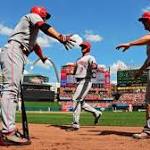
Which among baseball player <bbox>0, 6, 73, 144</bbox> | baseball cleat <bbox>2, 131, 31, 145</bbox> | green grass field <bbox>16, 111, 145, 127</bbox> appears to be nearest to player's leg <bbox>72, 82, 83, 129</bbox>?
green grass field <bbox>16, 111, 145, 127</bbox>

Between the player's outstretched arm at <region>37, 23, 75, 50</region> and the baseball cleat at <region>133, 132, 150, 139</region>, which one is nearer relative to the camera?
the player's outstretched arm at <region>37, 23, 75, 50</region>

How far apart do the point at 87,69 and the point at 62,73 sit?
99.7 meters

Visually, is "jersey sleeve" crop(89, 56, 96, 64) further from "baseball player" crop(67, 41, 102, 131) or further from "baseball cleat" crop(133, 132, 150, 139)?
"baseball cleat" crop(133, 132, 150, 139)

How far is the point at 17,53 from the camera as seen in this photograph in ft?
20.3

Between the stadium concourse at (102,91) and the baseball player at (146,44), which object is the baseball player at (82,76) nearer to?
the baseball player at (146,44)

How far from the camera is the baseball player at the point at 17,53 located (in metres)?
5.93

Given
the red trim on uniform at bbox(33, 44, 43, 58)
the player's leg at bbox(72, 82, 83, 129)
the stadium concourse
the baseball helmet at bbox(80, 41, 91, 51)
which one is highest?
the stadium concourse

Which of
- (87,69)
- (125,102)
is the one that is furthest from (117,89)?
(87,69)

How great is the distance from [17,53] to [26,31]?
0.34 metres

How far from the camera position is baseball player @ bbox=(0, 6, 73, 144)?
5934 mm

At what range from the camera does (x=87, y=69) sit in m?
10.4

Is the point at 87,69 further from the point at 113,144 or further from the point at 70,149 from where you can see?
the point at 70,149

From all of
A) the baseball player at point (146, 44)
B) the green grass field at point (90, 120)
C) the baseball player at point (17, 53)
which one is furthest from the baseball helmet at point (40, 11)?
the green grass field at point (90, 120)

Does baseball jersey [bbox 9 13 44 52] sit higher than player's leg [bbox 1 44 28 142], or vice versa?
baseball jersey [bbox 9 13 44 52]
